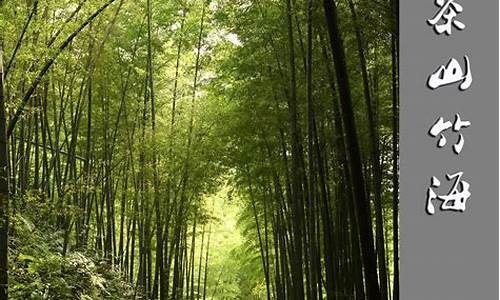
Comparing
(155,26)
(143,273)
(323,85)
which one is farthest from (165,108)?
(323,85)

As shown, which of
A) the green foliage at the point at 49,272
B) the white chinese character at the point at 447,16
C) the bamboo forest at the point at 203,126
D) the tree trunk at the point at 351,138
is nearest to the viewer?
the white chinese character at the point at 447,16

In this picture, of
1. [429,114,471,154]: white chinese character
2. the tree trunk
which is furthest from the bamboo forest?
[429,114,471,154]: white chinese character

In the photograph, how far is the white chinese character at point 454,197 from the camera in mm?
3170

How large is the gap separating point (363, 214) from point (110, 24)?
14.7 feet

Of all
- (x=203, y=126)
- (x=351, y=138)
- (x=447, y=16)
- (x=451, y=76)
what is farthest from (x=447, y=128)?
(x=203, y=126)

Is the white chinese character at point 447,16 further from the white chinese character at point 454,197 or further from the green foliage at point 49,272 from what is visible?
the green foliage at point 49,272

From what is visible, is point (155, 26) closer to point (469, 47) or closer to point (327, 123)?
point (327, 123)

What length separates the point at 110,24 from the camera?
7117mm

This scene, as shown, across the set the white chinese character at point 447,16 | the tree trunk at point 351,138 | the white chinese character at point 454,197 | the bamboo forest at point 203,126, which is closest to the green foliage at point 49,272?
the bamboo forest at point 203,126

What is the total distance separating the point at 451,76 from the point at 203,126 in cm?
604

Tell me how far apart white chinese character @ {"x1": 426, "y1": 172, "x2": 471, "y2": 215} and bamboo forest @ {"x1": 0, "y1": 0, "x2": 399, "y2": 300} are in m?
0.71

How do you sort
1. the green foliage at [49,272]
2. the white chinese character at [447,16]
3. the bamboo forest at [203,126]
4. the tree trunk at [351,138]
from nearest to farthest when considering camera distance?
the white chinese character at [447,16] → the tree trunk at [351,138] → the bamboo forest at [203,126] → the green foliage at [49,272]

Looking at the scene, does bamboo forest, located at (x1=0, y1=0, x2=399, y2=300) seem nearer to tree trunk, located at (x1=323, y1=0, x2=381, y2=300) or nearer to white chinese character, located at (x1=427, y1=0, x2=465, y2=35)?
tree trunk, located at (x1=323, y1=0, x2=381, y2=300)

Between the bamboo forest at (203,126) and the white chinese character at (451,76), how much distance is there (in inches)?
27.9
